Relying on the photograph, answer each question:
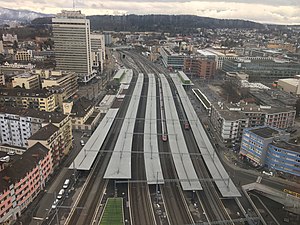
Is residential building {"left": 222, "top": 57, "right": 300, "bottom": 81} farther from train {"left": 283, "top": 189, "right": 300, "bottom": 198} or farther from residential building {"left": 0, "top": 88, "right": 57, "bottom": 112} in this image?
train {"left": 283, "top": 189, "right": 300, "bottom": 198}

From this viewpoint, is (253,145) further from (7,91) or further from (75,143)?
(7,91)

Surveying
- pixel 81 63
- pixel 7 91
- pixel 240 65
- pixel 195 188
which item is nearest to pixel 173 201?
pixel 195 188

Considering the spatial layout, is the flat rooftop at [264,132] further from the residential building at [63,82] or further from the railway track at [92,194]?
the residential building at [63,82]

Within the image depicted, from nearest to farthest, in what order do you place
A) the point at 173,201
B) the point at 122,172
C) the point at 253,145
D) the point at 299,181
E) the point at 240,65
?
the point at 173,201
the point at 122,172
the point at 299,181
the point at 253,145
the point at 240,65

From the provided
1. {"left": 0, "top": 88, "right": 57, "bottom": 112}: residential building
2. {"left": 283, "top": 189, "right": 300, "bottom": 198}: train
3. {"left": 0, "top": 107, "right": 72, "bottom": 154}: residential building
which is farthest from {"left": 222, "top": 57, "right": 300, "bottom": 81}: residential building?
{"left": 0, "top": 107, "right": 72, "bottom": 154}: residential building

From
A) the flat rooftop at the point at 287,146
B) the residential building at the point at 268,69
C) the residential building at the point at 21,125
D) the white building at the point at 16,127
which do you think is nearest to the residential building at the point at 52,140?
the residential building at the point at 21,125

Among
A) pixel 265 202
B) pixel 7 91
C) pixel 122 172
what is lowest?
pixel 265 202
